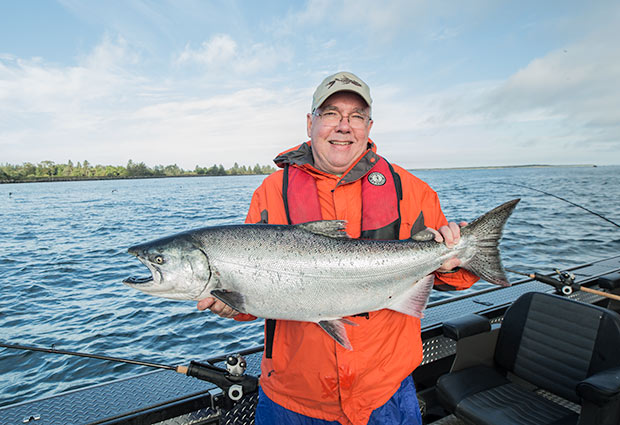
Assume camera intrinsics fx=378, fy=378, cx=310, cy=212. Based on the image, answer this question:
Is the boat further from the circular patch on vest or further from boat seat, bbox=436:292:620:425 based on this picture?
the circular patch on vest

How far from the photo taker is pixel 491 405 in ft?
12.1

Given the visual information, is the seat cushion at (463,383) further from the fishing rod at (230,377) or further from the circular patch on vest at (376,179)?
the circular patch on vest at (376,179)

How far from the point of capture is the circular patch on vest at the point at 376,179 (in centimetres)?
290

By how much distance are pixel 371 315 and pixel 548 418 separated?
2231 millimetres

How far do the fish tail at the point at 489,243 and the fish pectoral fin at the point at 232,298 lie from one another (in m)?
1.70

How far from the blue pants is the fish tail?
984 mm

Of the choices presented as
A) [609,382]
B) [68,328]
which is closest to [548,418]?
[609,382]

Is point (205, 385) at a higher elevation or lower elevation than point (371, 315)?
lower

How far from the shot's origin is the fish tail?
2768 millimetres

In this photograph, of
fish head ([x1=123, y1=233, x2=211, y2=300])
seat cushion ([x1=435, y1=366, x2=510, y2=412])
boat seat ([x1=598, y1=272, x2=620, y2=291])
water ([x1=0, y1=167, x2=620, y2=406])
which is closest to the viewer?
fish head ([x1=123, y1=233, x2=211, y2=300])

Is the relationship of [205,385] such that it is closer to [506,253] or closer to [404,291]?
[404,291]

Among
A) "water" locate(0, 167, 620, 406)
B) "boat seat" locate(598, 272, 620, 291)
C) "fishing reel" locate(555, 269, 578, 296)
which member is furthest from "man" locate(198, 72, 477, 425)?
"water" locate(0, 167, 620, 406)

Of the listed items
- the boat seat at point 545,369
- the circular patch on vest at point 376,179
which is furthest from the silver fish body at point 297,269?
the boat seat at point 545,369

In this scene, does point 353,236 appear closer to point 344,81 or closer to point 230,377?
point 344,81
